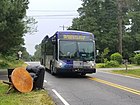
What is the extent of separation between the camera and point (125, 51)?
72.4 metres

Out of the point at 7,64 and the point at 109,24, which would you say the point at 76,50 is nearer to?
the point at 7,64

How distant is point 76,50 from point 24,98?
10.7m

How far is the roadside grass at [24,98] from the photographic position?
11742mm

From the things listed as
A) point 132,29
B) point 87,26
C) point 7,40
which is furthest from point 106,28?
point 7,40

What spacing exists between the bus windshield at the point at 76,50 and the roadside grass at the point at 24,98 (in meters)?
8.40

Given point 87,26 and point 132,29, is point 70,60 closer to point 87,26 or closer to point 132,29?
point 87,26

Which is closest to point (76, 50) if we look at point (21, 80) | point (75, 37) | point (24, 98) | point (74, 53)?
point (74, 53)

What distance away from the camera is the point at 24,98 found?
12914mm

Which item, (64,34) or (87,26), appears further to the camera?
(87,26)

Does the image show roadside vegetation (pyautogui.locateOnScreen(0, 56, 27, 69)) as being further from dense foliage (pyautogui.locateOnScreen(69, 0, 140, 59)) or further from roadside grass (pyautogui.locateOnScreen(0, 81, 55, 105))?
roadside grass (pyautogui.locateOnScreen(0, 81, 55, 105))

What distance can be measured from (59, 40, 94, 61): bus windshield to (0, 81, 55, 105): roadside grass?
840 cm

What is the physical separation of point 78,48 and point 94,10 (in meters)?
51.1

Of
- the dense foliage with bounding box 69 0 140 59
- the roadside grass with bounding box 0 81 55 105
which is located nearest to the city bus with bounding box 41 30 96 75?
the roadside grass with bounding box 0 81 55 105

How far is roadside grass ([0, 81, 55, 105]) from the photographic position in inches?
462
